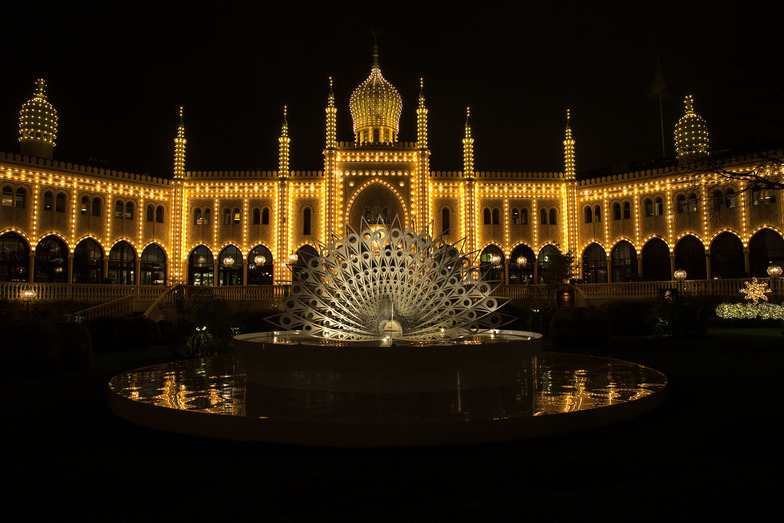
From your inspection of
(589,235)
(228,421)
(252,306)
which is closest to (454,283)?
(228,421)

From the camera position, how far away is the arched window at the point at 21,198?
32.4 metres

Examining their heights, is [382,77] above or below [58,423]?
above

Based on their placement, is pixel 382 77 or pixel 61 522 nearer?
pixel 61 522

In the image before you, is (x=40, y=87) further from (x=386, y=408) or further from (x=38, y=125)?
(x=386, y=408)

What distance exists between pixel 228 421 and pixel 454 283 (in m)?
5.50

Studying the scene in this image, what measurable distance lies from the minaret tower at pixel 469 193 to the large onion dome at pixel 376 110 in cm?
481

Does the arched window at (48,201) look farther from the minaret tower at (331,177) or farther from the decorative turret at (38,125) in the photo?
the minaret tower at (331,177)

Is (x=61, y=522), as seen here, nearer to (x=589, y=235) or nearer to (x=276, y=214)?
(x=276, y=214)


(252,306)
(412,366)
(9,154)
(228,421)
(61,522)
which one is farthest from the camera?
(9,154)

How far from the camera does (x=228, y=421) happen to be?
6535mm

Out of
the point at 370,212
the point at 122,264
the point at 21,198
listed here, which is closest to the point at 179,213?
the point at 122,264

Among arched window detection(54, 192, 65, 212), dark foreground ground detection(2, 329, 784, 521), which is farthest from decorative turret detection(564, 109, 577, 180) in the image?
dark foreground ground detection(2, 329, 784, 521)

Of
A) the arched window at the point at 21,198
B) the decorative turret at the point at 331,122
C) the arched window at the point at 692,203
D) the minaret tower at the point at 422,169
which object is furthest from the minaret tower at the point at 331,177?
the arched window at the point at 692,203

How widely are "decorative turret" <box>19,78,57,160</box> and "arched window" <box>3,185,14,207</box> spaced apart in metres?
4.37
